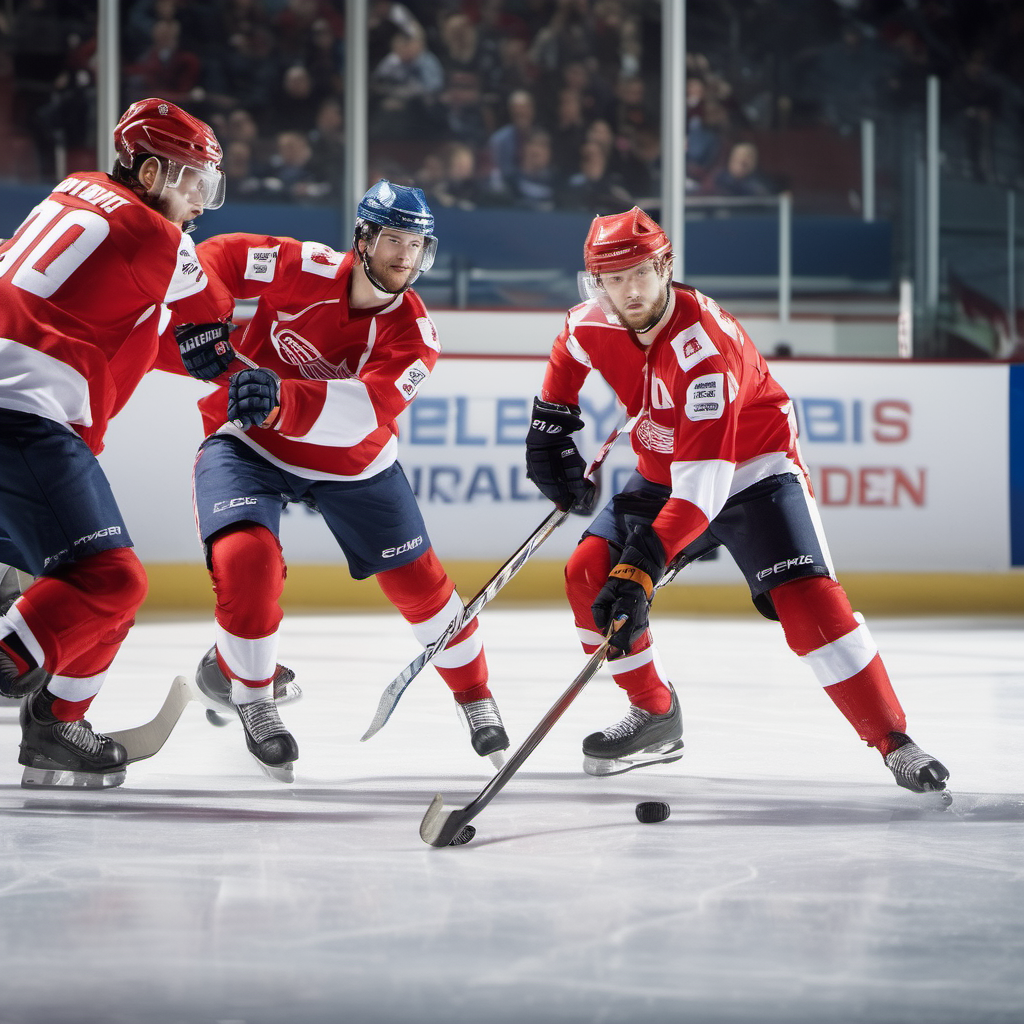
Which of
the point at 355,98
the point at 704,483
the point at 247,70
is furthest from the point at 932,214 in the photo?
the point at 704,483

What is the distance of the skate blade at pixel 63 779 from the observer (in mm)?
2594

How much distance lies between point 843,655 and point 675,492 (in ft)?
1.40

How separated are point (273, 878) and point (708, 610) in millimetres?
3800

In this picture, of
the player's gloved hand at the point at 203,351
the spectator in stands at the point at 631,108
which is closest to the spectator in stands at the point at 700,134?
the spectator in stands at the point at 631,108

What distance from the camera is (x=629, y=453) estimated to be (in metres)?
5.55

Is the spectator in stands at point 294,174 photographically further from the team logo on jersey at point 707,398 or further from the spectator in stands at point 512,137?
the team logo on jersey at point 707,398

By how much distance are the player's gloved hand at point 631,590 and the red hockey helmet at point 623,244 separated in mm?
479

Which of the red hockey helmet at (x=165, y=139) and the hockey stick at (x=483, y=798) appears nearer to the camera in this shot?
the hockey stick at (x=483, y=798)

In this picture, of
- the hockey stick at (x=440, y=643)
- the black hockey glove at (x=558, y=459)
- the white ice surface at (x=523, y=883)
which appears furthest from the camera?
the black hockey glove at (x=558, y=459)

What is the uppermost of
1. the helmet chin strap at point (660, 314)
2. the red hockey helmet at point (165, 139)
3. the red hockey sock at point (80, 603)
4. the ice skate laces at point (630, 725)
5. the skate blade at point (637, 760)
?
the red hockey helmet at point (165, 139)

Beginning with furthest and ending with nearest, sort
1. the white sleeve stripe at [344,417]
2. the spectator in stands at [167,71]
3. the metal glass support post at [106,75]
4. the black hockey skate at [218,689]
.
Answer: the spectator in stands at [167,71]
the metal glass support post at [106,75]
the black hockey skate at [218,689]
the white sleeve stripe at [344,417]

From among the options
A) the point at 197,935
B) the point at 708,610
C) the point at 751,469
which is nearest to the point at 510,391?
the point at 708,610

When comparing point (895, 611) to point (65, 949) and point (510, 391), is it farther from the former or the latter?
point (65, 949)

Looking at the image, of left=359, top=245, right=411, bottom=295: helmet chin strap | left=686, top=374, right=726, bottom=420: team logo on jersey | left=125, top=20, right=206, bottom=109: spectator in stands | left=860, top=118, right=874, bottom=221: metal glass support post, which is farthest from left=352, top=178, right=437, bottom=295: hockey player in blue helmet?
left=860, top=118, right=874, bottom=221: metal glass support post
